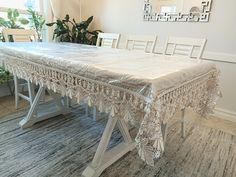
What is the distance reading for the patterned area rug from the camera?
157 cm

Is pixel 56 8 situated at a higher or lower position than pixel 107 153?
higher

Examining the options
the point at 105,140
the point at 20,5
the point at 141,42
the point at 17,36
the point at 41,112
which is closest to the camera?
the point at 105,140

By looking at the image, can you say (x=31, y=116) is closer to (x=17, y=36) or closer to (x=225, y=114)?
(x=17, y=36)

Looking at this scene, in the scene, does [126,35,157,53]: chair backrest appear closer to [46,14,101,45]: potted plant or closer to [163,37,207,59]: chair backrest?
[163,37,207,59]: chair backrest

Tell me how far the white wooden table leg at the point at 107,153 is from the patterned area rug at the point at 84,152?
5 cm

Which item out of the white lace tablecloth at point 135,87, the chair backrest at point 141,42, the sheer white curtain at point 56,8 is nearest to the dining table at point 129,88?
the white lace tablecloth at point 135,87

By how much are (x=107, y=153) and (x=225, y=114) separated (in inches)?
70.1

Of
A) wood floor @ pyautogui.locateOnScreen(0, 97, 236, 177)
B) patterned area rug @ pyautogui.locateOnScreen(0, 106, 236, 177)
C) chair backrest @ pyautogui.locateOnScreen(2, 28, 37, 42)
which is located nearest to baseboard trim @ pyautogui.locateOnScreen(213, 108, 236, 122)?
wood floor @ pyautogui.locateOnScreen(0, 97, 236, 177)

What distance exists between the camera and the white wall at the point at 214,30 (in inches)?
95.4

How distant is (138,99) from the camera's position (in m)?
1.01

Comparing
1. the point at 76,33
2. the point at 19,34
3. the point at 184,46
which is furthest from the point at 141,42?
the point at 19,34

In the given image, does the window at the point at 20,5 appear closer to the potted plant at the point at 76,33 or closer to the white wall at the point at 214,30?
the potted plant at the point at 76,33

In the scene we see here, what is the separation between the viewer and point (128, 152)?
1.82 meters

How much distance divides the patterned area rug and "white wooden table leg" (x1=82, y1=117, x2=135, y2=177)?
0.05 meters
